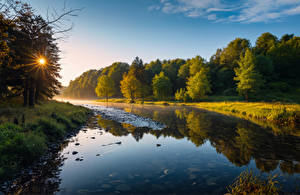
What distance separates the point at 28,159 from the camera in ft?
24.0

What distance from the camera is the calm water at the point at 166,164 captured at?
5949 millimetres

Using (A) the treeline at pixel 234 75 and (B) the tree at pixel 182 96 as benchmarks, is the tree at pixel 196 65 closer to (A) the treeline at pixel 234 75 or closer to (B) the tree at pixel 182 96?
(A) the treeline at pixel 234 75

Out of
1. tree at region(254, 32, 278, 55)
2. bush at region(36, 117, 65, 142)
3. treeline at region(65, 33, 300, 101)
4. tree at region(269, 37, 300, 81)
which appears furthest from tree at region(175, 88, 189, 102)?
bush at region(36, 117, 65, 142)

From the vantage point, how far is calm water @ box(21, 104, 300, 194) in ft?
19.5

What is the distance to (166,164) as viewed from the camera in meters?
8.12

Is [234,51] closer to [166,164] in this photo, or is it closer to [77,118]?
[77,118]

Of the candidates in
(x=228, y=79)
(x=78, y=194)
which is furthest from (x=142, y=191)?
(x=228, y=79)

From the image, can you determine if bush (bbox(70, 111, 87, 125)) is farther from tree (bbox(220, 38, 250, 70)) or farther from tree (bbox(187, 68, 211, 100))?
tree (bbox(220, 38, 250, 70))

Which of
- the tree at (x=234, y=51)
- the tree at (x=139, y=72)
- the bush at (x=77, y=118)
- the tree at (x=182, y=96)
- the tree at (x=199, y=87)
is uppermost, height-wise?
the tree at (x=234, y=51)

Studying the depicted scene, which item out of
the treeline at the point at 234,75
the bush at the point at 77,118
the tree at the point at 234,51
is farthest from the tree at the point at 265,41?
the bush at the point at 77,118

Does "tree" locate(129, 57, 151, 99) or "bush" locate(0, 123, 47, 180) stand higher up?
"tree" locate(129, 57, 151, 99)

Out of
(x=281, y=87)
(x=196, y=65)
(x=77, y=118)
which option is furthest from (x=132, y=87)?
(x=281, y=87)

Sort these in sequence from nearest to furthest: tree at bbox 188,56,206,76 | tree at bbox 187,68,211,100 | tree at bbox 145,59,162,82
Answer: tree at bbox 187,68,211,100 < tree at bbox 188,56,206,76 < tree at bbox 145,59,162,82

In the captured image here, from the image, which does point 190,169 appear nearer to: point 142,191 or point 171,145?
point 142,191
